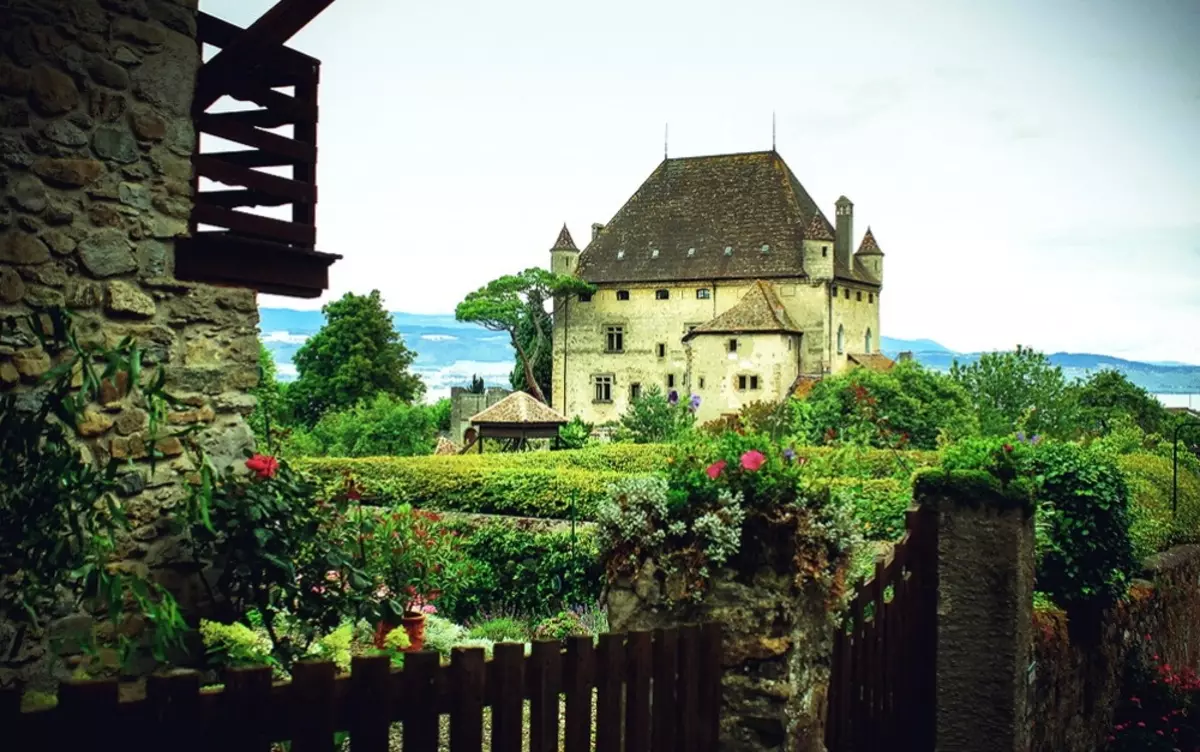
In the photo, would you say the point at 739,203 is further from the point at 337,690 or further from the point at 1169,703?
the point at 337,690

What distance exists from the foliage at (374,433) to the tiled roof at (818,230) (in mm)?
21534

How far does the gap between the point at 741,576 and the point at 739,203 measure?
57.4 metres

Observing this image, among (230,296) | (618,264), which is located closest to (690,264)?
(618,264)

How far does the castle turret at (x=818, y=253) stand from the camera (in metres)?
57.7

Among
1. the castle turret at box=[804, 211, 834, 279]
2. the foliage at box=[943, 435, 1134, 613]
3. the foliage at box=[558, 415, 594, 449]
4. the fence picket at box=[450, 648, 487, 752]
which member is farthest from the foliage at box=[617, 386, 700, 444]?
the castle turret at box=[804, 211, 834, 279]

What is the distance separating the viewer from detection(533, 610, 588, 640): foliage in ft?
40.0

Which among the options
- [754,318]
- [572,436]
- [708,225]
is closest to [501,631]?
[572,436]

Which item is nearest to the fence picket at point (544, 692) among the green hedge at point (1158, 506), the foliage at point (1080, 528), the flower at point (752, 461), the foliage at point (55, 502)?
the foliage at point (55, 502)

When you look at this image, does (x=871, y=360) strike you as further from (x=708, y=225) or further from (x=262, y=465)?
(x=262, y=465)

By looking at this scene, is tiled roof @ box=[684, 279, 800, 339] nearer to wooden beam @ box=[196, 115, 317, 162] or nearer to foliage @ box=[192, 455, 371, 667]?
wooden beam @ box=[196, 115, 317, 162]

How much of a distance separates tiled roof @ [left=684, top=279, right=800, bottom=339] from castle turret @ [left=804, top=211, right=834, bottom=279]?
2443 mm

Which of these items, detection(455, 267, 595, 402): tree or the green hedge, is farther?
detection(455, 267, 595, 402): tree

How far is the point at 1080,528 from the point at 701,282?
51328 millimetres

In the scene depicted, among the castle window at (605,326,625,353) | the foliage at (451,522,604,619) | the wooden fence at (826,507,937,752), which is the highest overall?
the castle window at (605,326,625,353)
